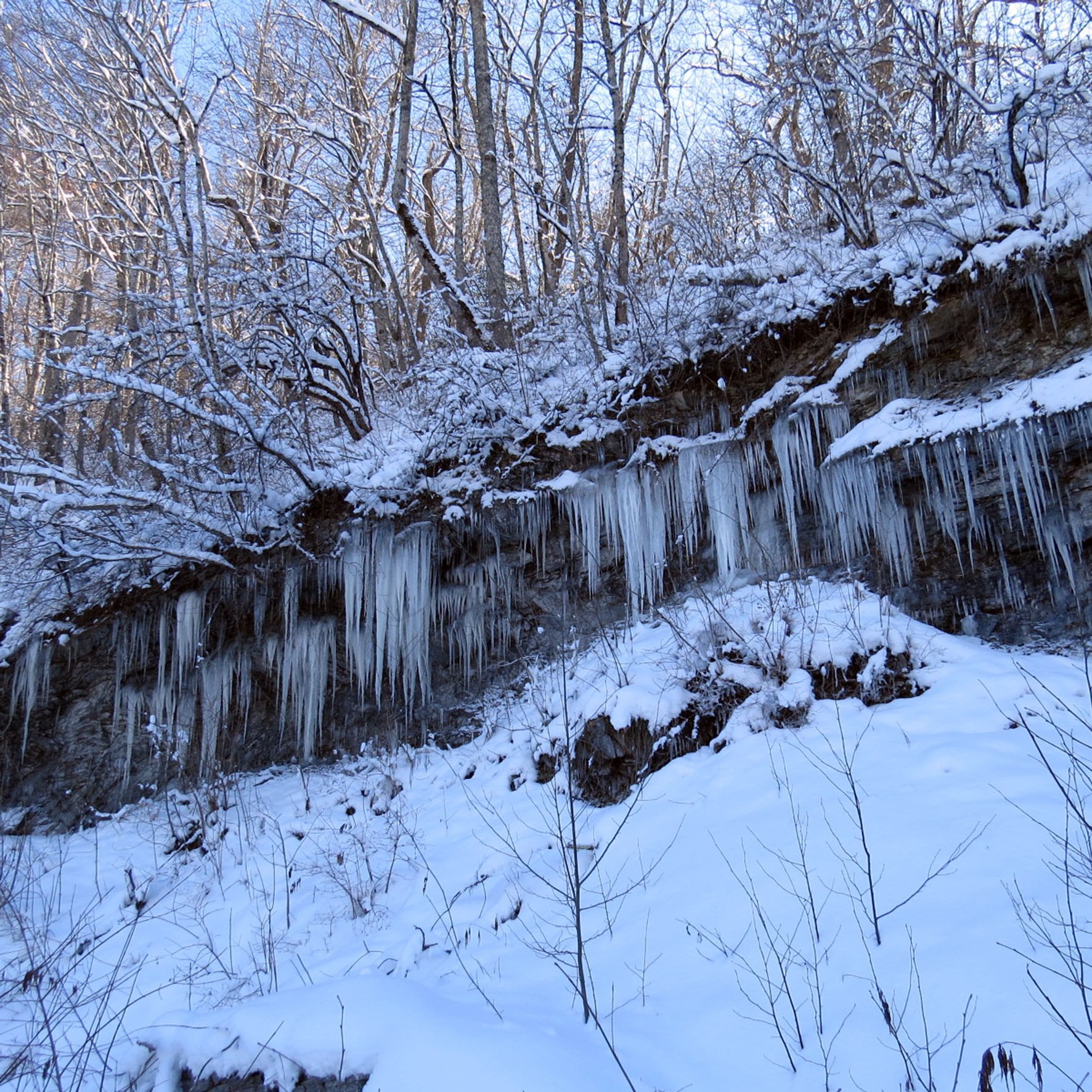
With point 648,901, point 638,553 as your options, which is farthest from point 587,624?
point 648,901

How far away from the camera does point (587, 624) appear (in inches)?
253

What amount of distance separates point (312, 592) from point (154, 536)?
1.84 meters

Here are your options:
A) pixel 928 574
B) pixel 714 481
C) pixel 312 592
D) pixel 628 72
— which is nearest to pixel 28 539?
pixel 312 592

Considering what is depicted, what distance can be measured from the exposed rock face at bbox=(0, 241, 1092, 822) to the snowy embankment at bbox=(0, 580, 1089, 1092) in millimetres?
451

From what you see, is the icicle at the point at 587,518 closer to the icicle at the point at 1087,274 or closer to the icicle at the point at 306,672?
the icicle at the point at 306,672

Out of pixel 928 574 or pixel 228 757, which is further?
pixel 228 757

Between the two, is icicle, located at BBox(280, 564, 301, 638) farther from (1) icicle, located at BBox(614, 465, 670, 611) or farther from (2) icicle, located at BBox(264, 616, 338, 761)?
(1) icicle, located at BBox(614, 465, 670, 611)

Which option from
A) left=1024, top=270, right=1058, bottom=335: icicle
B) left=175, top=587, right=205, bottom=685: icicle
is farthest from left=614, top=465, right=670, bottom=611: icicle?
left=175, top=587, right=205, bottom=685: icicle

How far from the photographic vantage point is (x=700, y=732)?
174 inches

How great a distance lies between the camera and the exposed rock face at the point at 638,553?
478 centimetres

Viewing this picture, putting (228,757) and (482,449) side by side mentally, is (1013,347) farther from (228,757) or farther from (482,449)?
(228,757)

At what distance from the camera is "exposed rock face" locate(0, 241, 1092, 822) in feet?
15.7

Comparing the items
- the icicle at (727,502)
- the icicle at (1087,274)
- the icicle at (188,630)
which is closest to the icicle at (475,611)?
the icicle at (727,502)

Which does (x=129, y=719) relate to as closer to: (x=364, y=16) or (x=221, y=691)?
(x=221, y=691)
